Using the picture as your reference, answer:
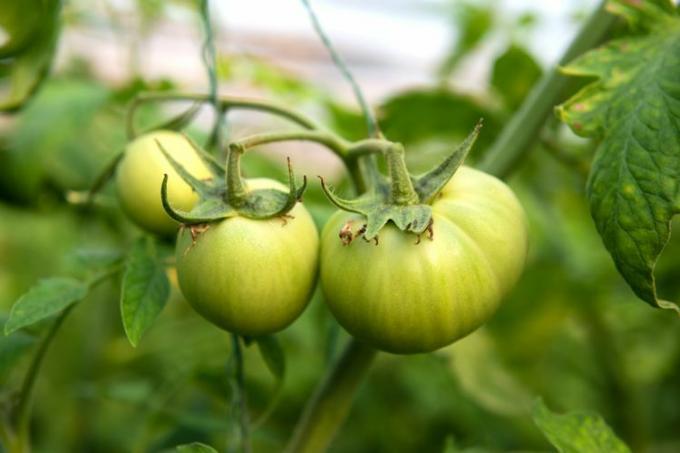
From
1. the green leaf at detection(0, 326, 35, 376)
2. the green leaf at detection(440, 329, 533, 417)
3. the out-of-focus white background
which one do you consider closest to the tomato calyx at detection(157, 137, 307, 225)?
the green leaf at detection(0, 326, 35, 376)

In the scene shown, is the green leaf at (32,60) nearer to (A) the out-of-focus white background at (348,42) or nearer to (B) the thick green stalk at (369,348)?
(B) the thick green stalk at (369,348)

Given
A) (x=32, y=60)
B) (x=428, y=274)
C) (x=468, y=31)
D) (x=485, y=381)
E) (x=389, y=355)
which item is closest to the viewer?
(x=428, y=274)

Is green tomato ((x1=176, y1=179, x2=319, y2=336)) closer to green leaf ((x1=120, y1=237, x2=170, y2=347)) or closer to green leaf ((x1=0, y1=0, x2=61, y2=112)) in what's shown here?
green leaf ((x1=120, y1=237, x2=170, y2=347))

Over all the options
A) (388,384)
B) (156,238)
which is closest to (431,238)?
(156,238)

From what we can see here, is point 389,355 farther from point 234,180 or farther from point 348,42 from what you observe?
point 348,42

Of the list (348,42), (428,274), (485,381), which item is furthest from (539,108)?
(348,42)

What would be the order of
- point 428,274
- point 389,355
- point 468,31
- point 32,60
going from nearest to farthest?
point 428,274 < point 32,60 < point 389,355 < point 468,31

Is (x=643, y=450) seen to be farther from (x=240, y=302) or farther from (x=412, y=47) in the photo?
(x=412, y=47)
